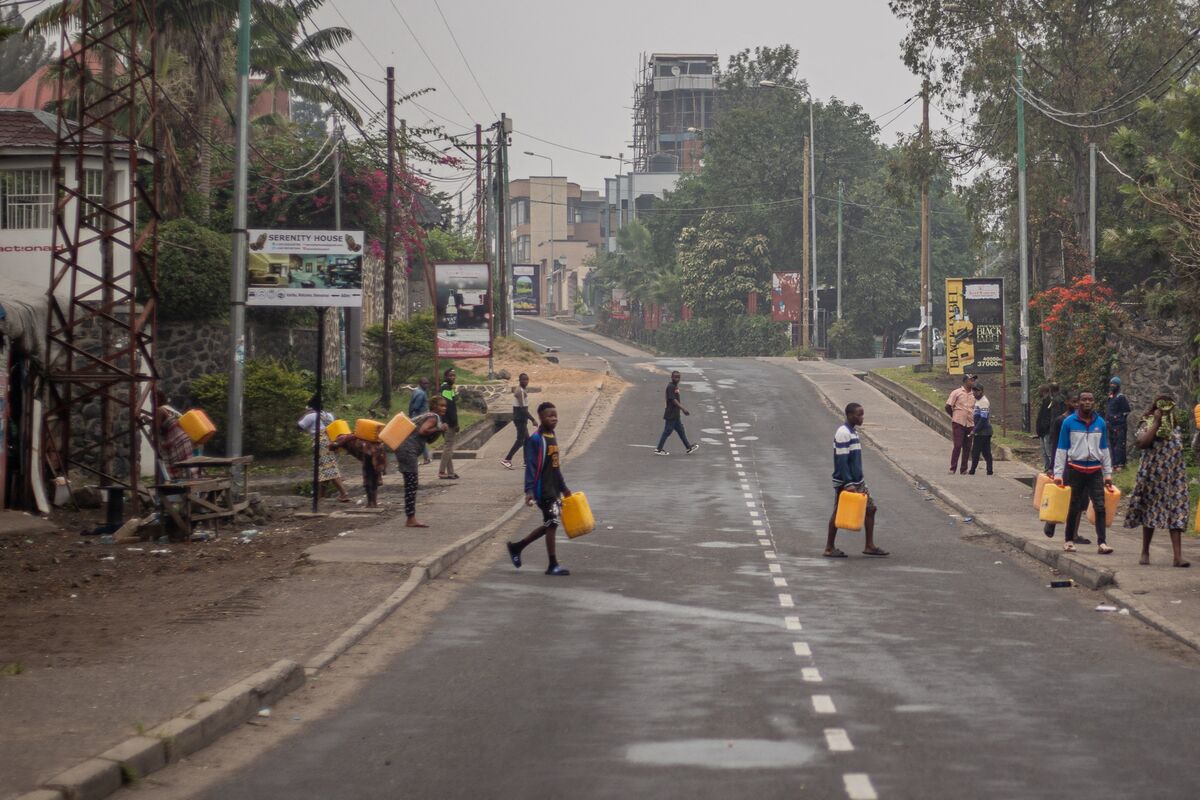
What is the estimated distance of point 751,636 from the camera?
12750 mm

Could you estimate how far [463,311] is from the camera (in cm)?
4228

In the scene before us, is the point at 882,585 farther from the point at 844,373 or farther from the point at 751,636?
the point at 844,373

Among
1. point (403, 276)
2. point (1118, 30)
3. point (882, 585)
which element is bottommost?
point (882, 585)

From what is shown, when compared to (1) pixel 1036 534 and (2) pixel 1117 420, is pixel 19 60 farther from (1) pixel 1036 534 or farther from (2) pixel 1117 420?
(1) pixel 1036 534

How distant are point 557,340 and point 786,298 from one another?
20.8 m

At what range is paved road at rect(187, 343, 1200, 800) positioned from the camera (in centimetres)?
806

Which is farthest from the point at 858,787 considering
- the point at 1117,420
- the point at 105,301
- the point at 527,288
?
the point at 527,288

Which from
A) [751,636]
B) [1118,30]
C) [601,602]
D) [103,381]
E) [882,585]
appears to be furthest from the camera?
[1118,30]

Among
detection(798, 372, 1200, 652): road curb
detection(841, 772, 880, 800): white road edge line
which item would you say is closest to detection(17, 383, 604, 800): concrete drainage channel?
detection(841, 772, 880, 800): white road edge line

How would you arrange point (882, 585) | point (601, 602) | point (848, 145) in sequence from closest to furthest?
1. point (601, 602)
2. point (882, 585)
3. point (848, 145)

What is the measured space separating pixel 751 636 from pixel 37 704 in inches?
229

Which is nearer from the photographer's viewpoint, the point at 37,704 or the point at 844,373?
the point at 37,704

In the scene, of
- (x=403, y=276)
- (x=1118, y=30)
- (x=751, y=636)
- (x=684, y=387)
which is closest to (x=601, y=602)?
(x=751, y=636)

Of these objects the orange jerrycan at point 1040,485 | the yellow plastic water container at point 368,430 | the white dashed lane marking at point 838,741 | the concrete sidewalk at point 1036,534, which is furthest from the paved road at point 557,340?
the white dashed lane marking at point 838,741
